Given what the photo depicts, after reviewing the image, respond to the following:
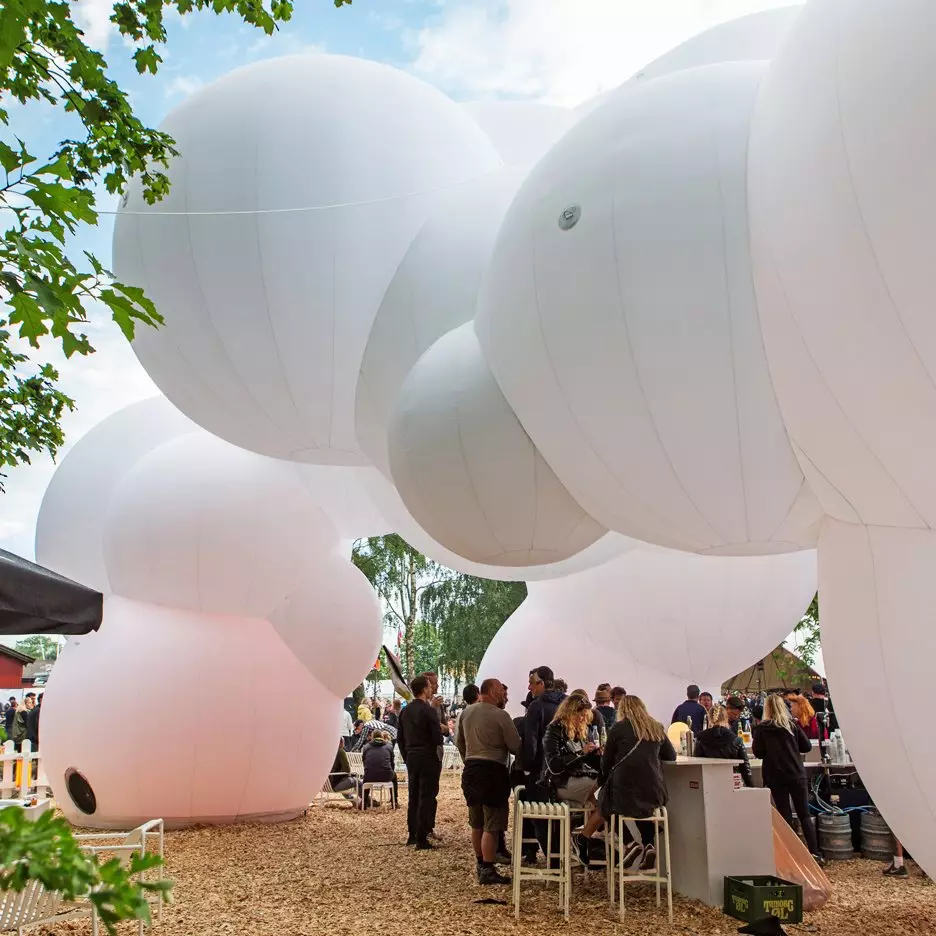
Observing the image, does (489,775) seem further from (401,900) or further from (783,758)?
(783,758)

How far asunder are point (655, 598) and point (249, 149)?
245 inches

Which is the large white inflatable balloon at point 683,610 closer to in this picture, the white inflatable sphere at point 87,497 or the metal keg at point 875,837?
the metal keg at point 875,837

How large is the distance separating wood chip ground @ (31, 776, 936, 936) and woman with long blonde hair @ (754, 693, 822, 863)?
1.69 ft

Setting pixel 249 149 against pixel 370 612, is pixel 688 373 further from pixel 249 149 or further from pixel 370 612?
pixel 370 612

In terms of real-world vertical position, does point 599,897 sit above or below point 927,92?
below

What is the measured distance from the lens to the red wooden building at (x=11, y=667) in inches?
915

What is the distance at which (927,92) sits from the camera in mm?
3598

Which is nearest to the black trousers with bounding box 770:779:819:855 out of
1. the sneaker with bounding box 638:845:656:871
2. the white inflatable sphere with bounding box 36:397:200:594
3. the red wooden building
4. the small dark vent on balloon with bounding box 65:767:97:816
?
the sneaker with bounding box 638:845:656:871

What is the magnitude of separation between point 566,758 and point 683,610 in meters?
4.18

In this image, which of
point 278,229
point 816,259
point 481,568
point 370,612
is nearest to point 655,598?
point 481,568

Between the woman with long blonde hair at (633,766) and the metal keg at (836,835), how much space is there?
103 inches

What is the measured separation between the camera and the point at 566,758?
6410 millimetres

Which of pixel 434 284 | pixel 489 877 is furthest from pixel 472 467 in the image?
pixel 489 877

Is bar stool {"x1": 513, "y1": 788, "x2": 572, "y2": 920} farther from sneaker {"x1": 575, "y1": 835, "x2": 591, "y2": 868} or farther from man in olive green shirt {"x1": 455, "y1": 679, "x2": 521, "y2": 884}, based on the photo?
sneaker {"x1": 575, "y1": 835, "x2": 591, "y2": 868}
